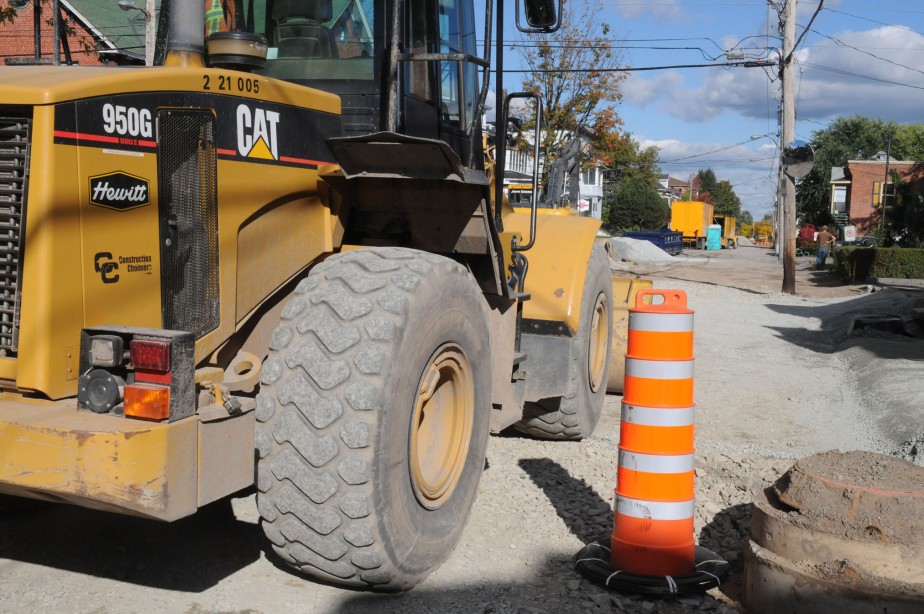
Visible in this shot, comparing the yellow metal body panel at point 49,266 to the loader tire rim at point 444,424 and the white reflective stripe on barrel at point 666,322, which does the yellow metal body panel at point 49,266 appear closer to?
the loader tire rim at point 444,424

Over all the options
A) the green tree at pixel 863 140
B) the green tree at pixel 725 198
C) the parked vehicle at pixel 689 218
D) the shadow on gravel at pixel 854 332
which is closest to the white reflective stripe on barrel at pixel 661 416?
the shadow on gravel at pixel 854 332

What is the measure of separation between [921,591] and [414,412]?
6.77 ft

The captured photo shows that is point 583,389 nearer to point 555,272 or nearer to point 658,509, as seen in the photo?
point 555,272

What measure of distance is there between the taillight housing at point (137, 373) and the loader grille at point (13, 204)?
31 cm

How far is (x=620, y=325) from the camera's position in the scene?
828cm

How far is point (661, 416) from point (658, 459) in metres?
0.19

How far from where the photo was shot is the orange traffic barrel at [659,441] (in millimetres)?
4031

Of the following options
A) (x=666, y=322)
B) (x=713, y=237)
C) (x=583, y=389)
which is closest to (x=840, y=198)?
(x=713, y=237)

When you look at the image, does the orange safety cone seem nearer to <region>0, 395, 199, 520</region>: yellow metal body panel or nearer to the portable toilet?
<region>0, 395, 199, 520</region>: yellow metal body panel

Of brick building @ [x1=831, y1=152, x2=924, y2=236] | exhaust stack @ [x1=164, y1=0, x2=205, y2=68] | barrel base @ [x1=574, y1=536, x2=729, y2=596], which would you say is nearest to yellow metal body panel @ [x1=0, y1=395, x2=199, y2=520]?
exhaust stack @ [x1=164, y1=0, x2=205, y2=68]

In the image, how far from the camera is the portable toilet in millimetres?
66581

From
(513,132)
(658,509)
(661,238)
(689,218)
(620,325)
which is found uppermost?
(513,132)

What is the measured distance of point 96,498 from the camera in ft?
9.87

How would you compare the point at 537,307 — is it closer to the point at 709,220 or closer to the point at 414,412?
the point at 414,412
